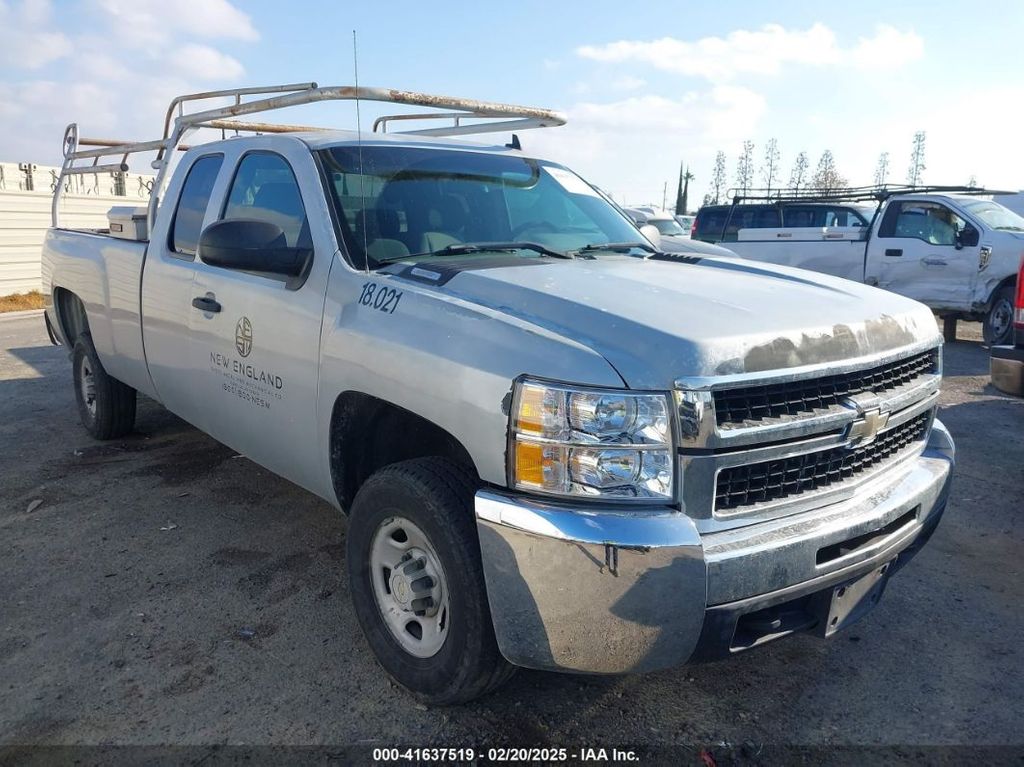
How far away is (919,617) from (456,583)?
216 cm

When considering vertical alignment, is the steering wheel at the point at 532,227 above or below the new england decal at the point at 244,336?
above

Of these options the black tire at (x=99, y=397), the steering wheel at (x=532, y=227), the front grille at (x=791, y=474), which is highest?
the steering wheel at (x=532, y=227)

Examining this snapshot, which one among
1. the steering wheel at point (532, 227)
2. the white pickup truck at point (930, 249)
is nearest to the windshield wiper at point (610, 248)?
the steering wheel at point (532, 227)

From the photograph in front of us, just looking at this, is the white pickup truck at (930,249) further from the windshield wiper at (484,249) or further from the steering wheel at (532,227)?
the windshield wiper at (484,249)

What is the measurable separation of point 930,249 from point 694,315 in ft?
32.2

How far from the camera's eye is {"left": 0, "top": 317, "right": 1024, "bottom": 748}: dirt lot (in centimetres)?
265

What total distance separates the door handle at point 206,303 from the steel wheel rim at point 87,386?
2250mm

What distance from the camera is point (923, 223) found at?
11.0 m

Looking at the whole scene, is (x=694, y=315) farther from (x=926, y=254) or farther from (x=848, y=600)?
(x=926, y=254)

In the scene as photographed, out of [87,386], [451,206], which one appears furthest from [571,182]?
[87,386]

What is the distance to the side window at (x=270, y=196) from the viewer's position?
3398mm

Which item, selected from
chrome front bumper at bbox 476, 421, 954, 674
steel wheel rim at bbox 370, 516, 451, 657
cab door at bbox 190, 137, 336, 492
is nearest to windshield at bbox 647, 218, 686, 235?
cab door at bbox 190, 137, 336, 492

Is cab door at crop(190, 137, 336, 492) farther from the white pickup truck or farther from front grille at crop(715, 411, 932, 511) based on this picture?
Result: the white pickup truck

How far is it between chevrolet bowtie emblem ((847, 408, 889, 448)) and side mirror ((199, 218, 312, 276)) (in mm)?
2071
